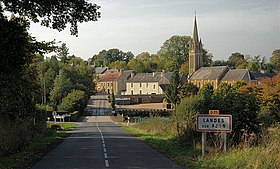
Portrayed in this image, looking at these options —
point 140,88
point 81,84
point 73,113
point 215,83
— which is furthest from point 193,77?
point 73,113

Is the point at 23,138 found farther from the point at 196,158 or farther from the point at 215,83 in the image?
the point at 215,83

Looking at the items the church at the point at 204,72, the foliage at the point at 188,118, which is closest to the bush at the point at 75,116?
the church at the point at 204,72

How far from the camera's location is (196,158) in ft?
53.8

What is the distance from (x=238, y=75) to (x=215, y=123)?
97912 mm

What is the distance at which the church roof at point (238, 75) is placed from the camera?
108000 mm

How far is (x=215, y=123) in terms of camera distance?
54.7 ft

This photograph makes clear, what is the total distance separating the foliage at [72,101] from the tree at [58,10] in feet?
220

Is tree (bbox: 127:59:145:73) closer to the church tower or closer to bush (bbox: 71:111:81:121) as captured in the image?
the church tower

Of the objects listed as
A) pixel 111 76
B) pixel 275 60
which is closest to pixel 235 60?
pixel 275 60

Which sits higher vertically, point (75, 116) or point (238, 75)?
point (238, 75)

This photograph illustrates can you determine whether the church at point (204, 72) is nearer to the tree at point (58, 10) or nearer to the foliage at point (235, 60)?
the foliage at point (235, 60)

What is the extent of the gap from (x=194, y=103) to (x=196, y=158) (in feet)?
21.9

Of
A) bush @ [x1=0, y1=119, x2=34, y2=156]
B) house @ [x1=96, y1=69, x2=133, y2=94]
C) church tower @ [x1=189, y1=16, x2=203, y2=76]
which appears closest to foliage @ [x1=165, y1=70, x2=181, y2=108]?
church tower @ [x1=189, y1=16, x2=203, y2=76]

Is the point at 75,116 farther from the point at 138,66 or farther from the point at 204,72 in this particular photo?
the point at 138,66
